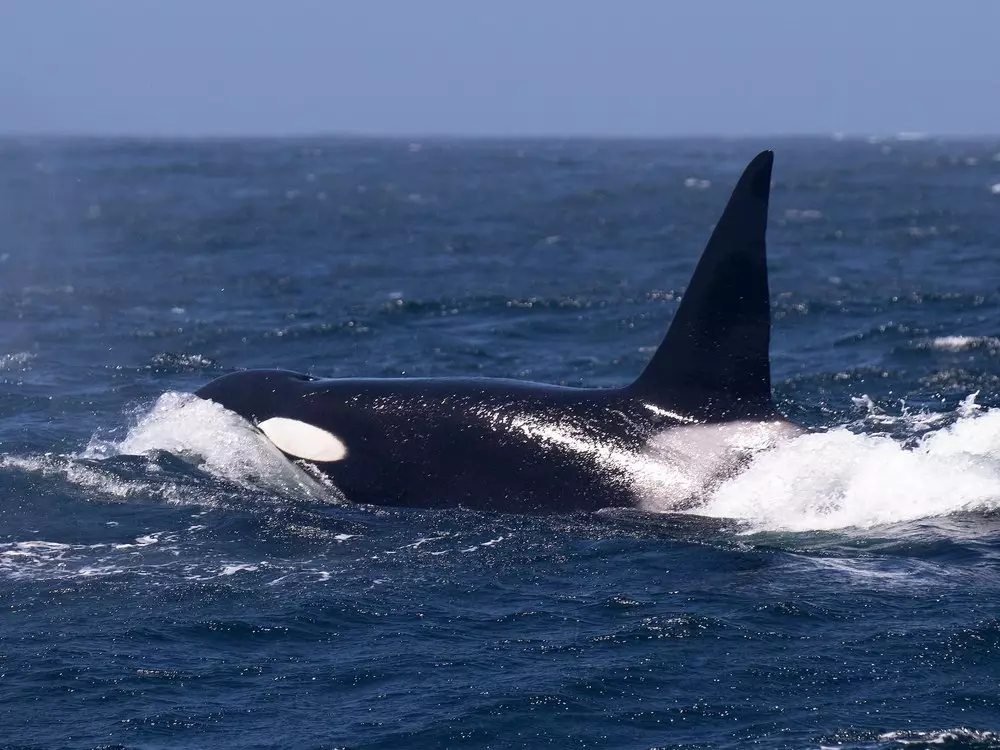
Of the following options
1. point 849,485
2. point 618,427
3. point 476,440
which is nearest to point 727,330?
point 618,427

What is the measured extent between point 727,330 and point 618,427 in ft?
4.04

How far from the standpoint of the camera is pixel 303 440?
13492mm

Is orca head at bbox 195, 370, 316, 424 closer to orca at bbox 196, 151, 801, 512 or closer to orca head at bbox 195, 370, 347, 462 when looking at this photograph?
orca head at bbox 195, 370, 347, 462

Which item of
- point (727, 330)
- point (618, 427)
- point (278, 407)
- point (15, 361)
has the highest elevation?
point (727, 330)

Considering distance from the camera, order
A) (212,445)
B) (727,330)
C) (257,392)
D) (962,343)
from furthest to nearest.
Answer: (962,343), (257,392), (212,445), (727,330)

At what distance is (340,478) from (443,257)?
2529cm

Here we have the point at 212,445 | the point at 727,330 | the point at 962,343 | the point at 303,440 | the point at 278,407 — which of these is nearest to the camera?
Answer: the point at 727,330

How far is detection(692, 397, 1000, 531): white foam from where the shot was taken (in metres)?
11.9

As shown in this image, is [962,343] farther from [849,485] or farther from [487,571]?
[487,571]

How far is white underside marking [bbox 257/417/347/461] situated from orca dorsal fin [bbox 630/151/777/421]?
2762 mm

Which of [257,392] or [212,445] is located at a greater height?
[257,392]

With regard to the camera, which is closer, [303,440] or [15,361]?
[303,440]

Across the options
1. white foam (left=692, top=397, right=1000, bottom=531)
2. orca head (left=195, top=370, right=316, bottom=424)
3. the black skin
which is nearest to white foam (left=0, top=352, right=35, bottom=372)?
orca head (left=195, top=370, right=316, bottom=424)

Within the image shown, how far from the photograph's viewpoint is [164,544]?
12000 millimetres
